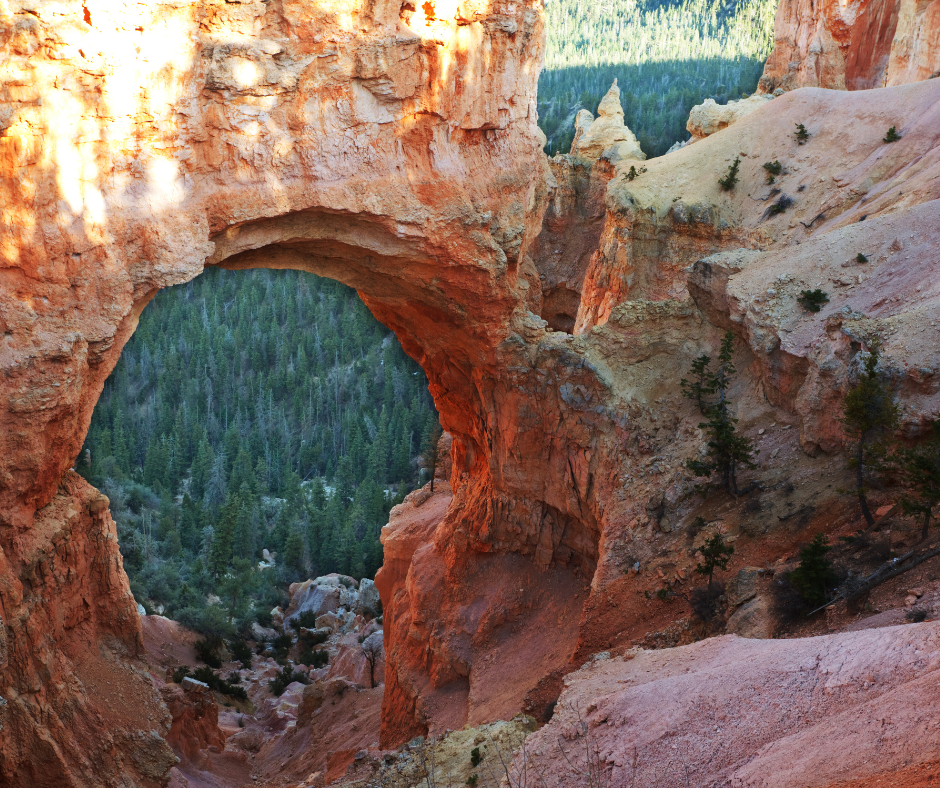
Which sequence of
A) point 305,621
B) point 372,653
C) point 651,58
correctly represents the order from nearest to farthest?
point 372,653
point 305,621
point 651,58

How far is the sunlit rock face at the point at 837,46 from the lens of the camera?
44281 mm

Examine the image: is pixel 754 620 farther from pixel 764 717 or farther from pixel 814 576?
pixel 764 717

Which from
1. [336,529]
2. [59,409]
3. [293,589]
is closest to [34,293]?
[59,409]

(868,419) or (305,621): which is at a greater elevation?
(868,419)

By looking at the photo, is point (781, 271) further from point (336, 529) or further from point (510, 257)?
point (336, 529)

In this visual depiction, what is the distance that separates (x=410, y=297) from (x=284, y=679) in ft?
60.0

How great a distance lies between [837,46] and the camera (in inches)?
1827

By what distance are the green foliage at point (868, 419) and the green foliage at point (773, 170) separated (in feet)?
45.5

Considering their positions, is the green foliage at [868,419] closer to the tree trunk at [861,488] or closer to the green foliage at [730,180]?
the tree trunk at [861,488]

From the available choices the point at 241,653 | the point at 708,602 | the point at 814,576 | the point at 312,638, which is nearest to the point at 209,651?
the point at 241,653

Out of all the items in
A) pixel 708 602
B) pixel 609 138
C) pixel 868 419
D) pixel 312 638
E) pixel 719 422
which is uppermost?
pixel 609 138

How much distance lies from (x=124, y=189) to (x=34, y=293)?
245 cm

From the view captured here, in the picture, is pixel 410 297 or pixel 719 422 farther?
pixel 410 297

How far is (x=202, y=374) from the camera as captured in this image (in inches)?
2835
